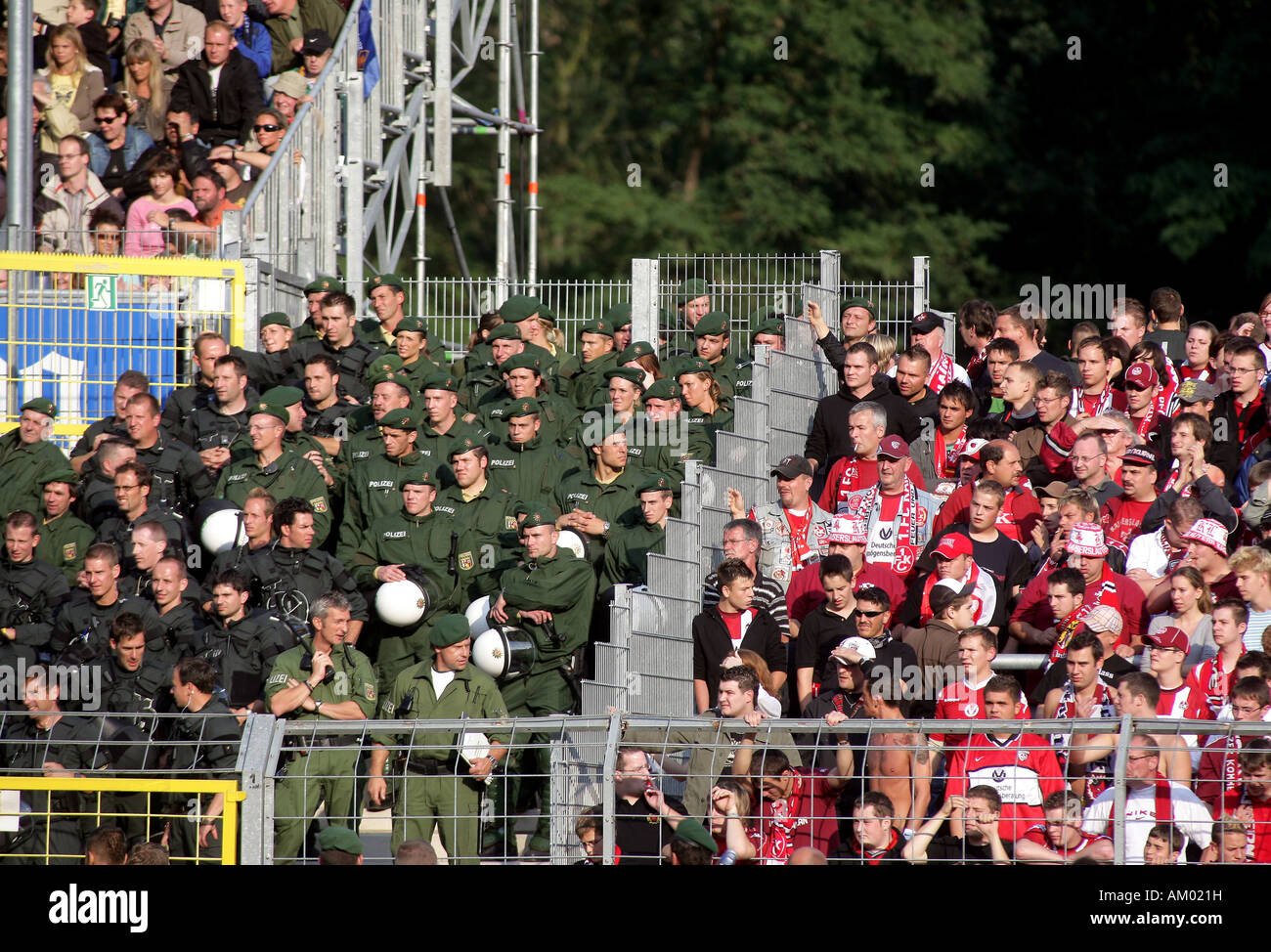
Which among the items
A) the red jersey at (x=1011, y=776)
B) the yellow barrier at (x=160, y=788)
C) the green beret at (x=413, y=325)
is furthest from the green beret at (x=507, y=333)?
the red jersey at (x=1011, y=776)

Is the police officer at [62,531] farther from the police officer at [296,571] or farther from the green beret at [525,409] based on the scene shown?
the green beret at [525,409]

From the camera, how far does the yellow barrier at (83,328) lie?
1523 cm

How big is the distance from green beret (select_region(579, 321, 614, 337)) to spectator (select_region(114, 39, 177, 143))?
4847 mm

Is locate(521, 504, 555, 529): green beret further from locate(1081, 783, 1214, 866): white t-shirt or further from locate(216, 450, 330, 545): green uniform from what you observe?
locate(1081, 783, 1214, 866): white t-shirt

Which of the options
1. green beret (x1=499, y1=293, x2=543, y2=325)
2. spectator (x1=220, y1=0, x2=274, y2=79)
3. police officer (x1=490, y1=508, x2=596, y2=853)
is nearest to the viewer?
police officer (x1=490, y1=508, x2=596, y2=853)

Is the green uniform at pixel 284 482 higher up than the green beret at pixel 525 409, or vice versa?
the green beret at pixel 525 409

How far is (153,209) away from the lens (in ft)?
55.1

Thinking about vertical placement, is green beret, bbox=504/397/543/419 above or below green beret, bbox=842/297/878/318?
below

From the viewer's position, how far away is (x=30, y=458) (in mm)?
14000

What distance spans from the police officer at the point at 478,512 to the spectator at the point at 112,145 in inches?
233

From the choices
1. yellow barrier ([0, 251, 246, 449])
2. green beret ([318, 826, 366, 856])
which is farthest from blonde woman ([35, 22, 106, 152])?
green beret ([318, 826, 366, 856])

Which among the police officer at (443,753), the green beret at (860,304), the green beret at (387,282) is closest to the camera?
the police officer at (443,753)

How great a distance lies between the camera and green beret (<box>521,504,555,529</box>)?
12062mm

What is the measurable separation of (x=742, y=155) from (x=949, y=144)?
4.50 metres
